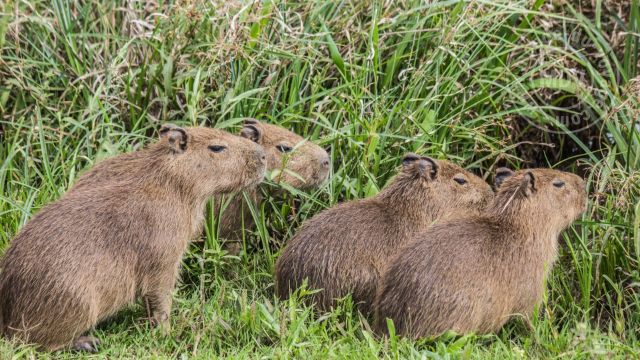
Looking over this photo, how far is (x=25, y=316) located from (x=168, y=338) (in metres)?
0.62

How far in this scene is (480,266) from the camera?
4840 mm

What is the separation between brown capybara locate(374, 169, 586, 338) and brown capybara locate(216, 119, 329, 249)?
3.12 feet

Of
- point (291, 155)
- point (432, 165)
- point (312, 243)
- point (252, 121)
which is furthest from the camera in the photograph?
point (252, 121)

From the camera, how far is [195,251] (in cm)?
567

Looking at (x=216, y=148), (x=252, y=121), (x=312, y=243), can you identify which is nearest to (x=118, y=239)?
(x=216, y=148)

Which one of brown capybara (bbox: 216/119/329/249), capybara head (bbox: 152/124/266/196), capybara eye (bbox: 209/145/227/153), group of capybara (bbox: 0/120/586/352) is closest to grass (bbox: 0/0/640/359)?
brown capybara (bbox: 216/119/329/249)

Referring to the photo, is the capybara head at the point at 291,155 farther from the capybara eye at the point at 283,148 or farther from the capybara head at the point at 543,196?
the capybara head at the point at 543,196

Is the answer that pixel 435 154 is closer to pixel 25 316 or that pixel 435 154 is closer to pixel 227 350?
pixel 227 350

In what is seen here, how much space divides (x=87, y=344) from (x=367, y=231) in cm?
137

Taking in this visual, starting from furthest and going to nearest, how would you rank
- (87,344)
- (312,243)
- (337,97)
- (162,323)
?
(337,97) < (312,243) < (162,323) < (87,344)

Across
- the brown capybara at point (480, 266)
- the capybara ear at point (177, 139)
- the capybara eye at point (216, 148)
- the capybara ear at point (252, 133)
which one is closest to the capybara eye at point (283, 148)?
the capybara ear at point (252, 133)

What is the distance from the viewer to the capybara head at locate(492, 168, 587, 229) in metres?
5.12

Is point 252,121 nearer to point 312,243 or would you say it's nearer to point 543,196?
point 312,243

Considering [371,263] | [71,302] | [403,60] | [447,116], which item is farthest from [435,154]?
[71,302]
